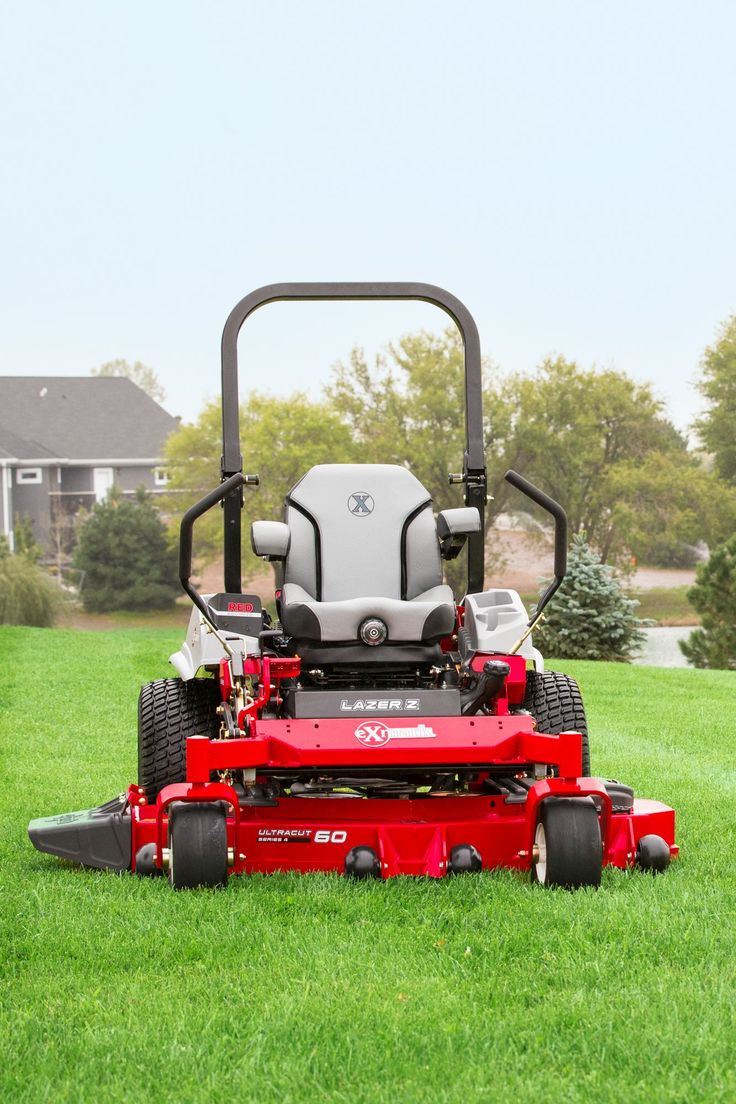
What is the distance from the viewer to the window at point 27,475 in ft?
123

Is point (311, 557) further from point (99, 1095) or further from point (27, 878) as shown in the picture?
point (99, 1095)

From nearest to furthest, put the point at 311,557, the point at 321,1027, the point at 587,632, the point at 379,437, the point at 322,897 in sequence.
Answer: the point at 321,1027 < the point at 322,897 < the point at 311,557 < the point at 587,632 < the point at 379,437

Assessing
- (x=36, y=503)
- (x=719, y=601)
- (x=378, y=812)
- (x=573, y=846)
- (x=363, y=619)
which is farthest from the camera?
(x=36, y=503)

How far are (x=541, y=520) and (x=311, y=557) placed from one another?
2835cm

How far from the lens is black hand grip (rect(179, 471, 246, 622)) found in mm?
4098

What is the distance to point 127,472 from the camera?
39.7 m

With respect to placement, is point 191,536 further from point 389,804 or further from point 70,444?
point 70,444

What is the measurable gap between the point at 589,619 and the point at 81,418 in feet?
85.7

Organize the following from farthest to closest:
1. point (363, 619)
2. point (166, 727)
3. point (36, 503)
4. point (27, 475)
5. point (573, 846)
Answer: point (36, 503) → point (27, 475) → point (166, 727) → point (363, 619) → point (573, 846)

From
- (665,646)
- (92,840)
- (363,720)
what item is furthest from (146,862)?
(665,646)

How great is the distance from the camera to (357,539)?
16.3 ft

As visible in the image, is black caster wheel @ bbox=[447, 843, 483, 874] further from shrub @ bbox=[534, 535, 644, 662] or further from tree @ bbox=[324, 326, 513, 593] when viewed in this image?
tree @ bbox=[324, 326, 513, 593]

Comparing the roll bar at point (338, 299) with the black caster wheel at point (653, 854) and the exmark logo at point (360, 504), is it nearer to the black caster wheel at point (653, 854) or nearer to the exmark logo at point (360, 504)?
the exmark logo at point (360, 504)

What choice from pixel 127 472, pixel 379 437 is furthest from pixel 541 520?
pixel 127 472
